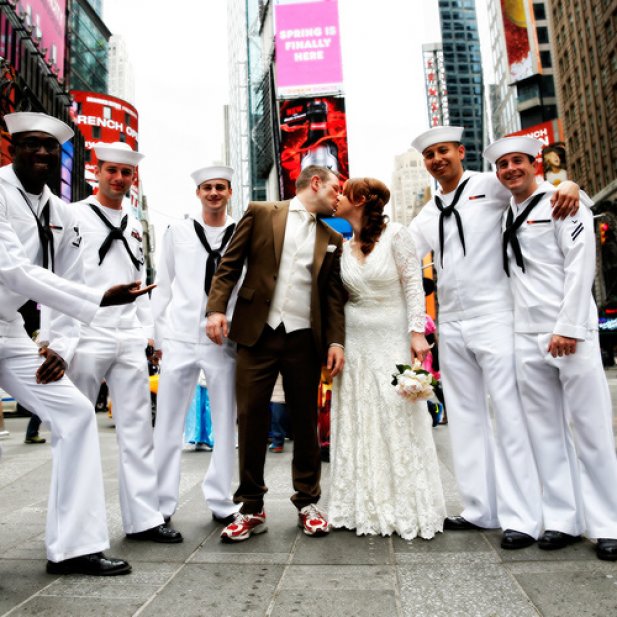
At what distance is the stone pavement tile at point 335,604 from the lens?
2266 millimetres

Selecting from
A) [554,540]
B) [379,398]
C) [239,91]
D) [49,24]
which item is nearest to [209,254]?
[379,398]

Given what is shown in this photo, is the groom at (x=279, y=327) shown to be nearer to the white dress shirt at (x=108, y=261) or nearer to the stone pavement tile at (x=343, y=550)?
the stone pavement tile at (x=343, y=550)

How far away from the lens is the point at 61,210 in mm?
3242

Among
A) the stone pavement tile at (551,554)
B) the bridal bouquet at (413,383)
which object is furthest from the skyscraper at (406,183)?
the stone pavement tile at (551,554)

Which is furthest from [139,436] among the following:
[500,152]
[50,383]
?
[500,152]

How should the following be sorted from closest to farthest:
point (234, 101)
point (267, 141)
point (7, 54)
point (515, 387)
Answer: point (515, 387), point (7, 54), point (267, 141), point (234, 101)

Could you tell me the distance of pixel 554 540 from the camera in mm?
3113

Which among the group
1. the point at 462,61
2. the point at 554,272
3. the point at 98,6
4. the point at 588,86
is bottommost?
the point at 554,272

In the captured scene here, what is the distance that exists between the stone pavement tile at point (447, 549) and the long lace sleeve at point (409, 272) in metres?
1.19

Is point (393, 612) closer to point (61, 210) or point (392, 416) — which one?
point (392, 416)

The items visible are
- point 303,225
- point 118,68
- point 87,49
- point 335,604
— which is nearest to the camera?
point 335,604

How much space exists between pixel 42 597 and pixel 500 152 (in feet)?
10.7

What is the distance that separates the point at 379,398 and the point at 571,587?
1.49m

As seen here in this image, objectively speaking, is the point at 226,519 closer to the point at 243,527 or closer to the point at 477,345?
the point at 243,527
